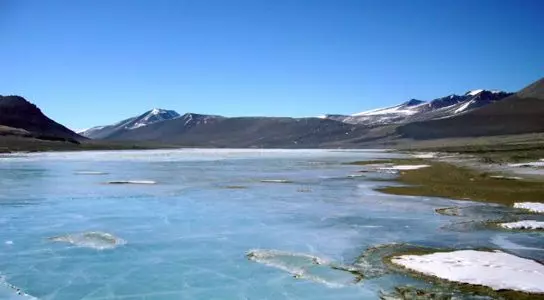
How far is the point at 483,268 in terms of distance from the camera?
1322cm

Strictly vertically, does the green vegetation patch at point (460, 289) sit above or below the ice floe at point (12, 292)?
below

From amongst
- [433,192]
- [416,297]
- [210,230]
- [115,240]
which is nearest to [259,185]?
[433,192]

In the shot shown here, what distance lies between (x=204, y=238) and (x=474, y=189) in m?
21.1

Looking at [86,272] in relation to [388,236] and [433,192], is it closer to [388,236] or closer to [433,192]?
[388,236]

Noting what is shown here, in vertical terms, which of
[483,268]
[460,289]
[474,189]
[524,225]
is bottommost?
[460,289]

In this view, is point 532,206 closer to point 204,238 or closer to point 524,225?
point 524,225

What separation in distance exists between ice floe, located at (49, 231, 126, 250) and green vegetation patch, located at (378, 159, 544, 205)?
18860 millimetres

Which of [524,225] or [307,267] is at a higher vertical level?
[524,225]

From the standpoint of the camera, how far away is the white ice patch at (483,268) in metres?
12.0

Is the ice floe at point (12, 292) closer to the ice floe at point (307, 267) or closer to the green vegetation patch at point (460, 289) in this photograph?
the ice floe at point (307, 267)

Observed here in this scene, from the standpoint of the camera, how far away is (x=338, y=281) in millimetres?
12852

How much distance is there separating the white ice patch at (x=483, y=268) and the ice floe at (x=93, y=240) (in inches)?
363

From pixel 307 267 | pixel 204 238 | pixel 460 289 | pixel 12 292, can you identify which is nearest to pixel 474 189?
pixel 204 238

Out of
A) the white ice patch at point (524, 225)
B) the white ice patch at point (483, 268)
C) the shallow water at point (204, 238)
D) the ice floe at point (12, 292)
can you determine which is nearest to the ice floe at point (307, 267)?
the shallow water at point (204, 238)
